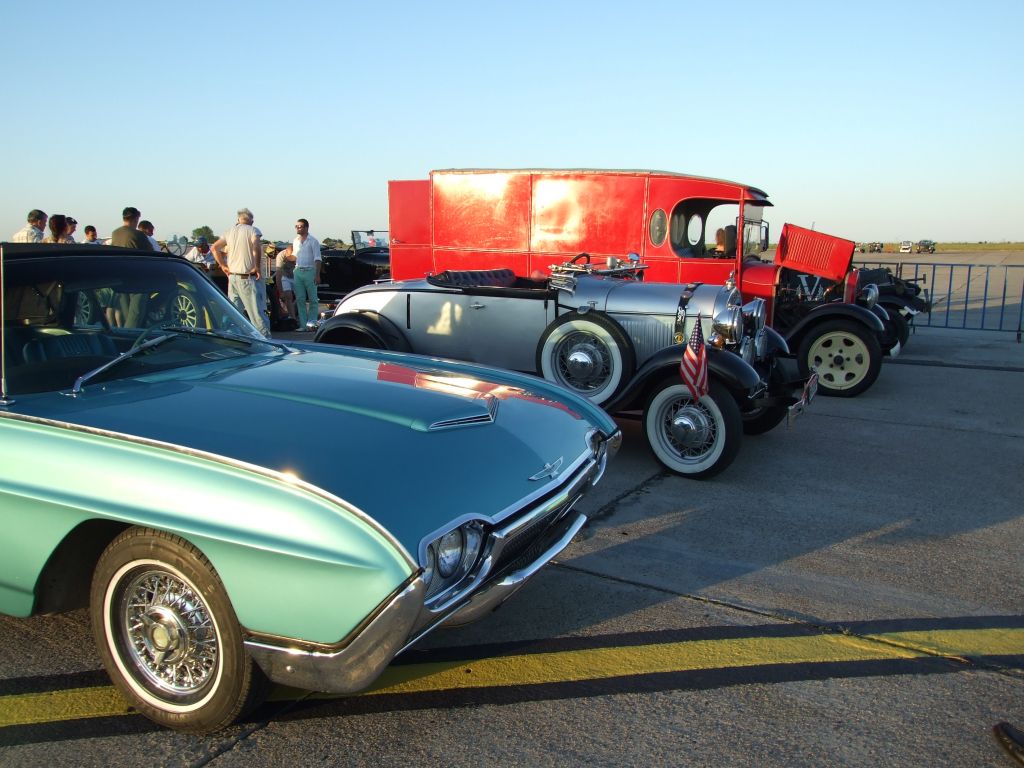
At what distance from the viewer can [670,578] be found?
378cm

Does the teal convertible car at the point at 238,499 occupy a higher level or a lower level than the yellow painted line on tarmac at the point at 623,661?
higher

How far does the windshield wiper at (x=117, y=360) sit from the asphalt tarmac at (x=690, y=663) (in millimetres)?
1049

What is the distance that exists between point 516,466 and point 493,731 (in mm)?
863

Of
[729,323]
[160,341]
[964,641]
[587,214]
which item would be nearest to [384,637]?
[160,341]

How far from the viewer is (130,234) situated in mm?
8586

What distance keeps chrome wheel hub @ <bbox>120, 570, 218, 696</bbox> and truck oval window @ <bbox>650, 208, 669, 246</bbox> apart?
27.4 ft

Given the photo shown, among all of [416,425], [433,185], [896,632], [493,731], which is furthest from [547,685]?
[433,185]

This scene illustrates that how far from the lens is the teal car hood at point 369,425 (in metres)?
2.31

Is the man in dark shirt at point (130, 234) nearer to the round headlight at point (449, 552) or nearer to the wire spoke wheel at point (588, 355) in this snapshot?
the wire spoke wheel at point (588, 355)

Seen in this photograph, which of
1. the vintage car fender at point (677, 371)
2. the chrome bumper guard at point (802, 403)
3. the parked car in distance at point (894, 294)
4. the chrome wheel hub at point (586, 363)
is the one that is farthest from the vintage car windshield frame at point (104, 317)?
the parked car in distance at point (894, 294)

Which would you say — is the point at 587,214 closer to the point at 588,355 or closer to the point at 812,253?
the point at 812,253

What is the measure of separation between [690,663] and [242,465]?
1.82 metres

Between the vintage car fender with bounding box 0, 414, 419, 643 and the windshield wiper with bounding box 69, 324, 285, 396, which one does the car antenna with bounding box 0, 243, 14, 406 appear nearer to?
the windshield wiper with bounding box 69, 324, 285, 396

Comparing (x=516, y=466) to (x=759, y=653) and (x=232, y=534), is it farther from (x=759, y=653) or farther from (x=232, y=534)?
(x=759, y=653)
